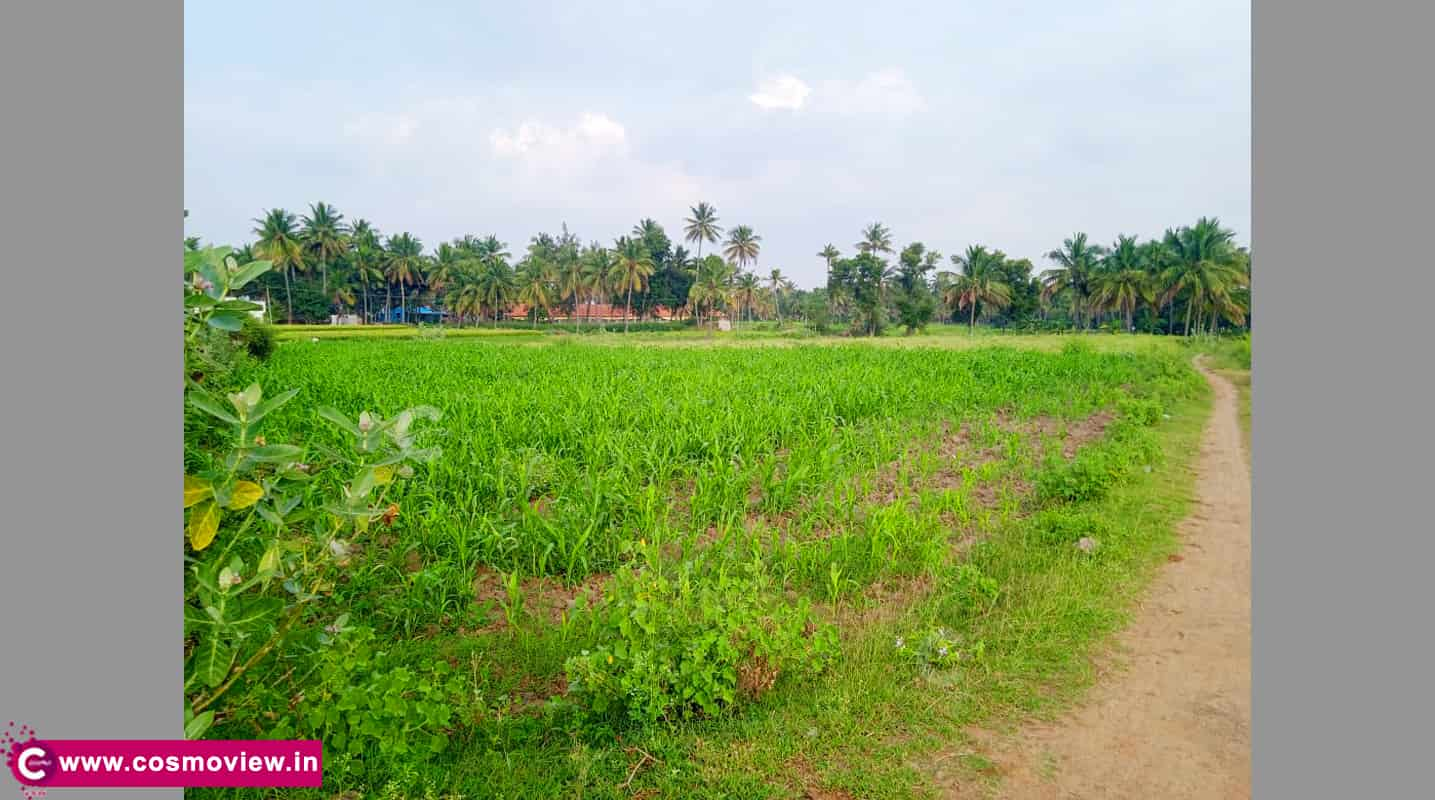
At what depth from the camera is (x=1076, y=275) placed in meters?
43.9

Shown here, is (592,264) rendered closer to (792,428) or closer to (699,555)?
(792,428)

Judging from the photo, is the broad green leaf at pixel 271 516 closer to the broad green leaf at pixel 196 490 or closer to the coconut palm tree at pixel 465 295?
the broad green leaf at pixel 196 490

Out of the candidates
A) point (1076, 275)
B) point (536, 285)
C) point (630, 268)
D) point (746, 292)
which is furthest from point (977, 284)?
point (536, 285)

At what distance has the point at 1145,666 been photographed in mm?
2971

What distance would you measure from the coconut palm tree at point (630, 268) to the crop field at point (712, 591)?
41.7 metres

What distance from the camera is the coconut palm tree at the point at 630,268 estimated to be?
4875cm

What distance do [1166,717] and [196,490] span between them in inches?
125

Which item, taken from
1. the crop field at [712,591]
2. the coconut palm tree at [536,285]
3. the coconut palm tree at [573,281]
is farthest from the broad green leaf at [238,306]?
the coconut palm tree at [573,281]

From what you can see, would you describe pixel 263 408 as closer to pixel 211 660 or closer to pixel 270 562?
pixel 270 562

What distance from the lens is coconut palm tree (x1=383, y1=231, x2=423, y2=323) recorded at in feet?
137

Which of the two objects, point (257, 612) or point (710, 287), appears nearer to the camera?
point (257, 612)

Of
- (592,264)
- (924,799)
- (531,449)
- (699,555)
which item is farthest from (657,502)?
(592,264)

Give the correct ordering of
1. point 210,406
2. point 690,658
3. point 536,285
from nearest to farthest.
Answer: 1. point 210,406
2. point 690,658
3. point 536,285

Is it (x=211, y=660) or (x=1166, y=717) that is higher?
(x=211, y=660)
